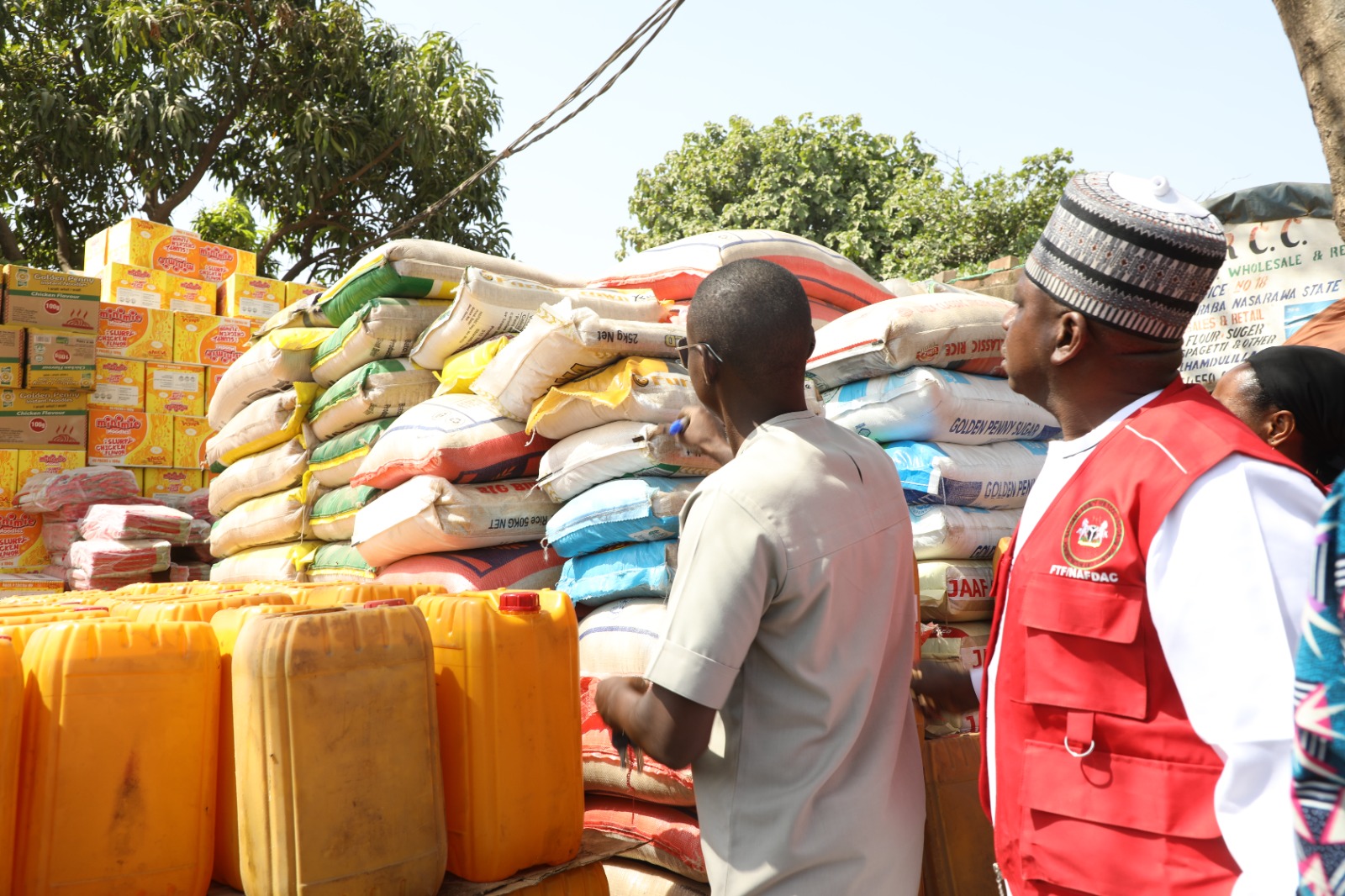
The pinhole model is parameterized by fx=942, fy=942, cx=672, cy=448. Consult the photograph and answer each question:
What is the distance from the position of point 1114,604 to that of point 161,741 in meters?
1.60

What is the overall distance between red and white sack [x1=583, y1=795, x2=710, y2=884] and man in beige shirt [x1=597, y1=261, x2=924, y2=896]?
2.91ft

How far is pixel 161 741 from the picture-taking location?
1696 millimetres

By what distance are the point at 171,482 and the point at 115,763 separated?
668 centimetres

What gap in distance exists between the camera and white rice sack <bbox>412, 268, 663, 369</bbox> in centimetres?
367

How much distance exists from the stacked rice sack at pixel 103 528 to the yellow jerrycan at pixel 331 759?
4.23m

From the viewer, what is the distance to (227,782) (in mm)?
1814

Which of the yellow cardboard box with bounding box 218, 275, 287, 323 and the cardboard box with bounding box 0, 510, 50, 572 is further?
the yellow cardboard box with bounding box 218, 275, 287, 323

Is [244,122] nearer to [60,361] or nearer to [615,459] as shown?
[60,361]

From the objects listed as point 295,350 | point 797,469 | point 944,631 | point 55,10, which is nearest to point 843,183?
point 55,10

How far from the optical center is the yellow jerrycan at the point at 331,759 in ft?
5.36

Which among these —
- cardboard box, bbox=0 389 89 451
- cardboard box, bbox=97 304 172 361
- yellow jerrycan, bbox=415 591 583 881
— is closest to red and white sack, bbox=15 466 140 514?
cardboard box, bbox=0 389 89 451

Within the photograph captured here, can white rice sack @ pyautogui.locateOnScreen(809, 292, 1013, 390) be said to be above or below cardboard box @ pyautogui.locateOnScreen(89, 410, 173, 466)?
above

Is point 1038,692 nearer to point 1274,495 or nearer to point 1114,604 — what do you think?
point 1114,604

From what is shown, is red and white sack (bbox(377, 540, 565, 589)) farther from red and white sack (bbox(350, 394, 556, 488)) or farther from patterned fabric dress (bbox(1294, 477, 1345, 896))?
patterned fabric dress (bbox(1294, 477, 1345, 896))
